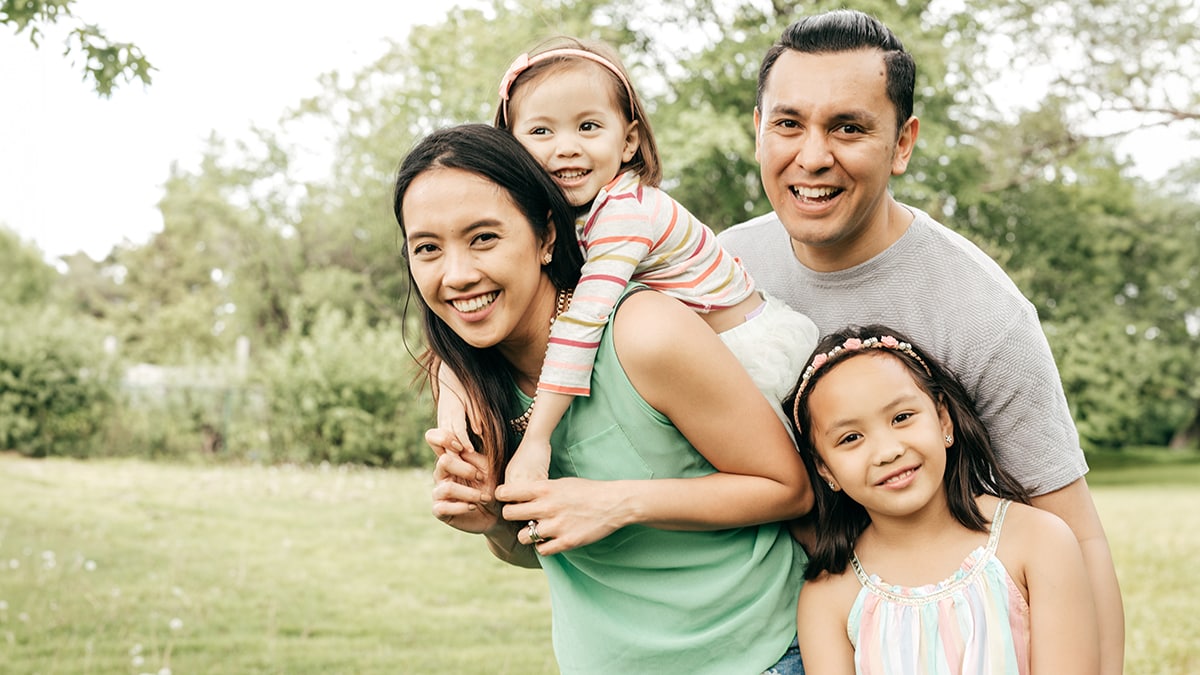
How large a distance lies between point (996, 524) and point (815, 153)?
3.29ft

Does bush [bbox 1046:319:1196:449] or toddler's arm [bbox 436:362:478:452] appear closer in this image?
toddler's arm [bbox 436:362:478:452]

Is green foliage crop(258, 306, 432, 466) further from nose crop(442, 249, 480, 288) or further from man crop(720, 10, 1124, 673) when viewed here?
nose crop(442, 249, 480, 288)

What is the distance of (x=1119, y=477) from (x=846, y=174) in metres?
26.4

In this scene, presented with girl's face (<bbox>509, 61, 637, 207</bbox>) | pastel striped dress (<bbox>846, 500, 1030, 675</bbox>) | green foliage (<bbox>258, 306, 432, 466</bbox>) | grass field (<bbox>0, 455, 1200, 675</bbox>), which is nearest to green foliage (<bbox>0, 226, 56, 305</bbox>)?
green foliage (<bbox>258, 306, 432, 466</bbox>)

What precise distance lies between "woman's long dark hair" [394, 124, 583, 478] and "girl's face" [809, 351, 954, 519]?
0.67m

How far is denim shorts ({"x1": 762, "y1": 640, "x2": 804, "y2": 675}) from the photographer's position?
2.40 metres

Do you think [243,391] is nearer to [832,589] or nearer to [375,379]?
[375,379]

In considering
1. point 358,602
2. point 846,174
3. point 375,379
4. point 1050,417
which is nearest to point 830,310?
point 846,174

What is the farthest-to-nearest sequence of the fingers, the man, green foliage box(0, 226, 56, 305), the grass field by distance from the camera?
green foliage box(0, 226, 56, 305), the grass field, the man, the fingers

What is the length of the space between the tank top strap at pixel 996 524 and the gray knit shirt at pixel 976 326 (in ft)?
0.52

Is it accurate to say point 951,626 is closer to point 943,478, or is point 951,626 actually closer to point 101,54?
point 943,478

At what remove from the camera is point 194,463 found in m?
17.3

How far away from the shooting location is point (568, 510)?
7.36 feet

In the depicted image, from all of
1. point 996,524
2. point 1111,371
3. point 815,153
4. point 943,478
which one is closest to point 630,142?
point 815,153
